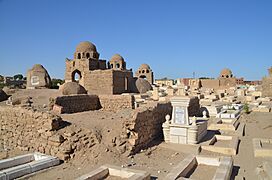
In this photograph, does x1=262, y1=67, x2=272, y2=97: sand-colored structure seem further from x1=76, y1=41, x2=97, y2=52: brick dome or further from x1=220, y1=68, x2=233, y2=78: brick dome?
x1=220, y1=68, x2=233, y2=78: brick dome

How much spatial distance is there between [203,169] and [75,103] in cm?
854

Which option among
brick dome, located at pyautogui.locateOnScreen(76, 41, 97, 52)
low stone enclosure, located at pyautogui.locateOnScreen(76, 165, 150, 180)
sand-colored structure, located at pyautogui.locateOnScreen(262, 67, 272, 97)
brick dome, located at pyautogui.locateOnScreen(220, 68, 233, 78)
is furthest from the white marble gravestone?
brick dome, located at pyautogui.locateOnScreen(220, 68, 233, 78)

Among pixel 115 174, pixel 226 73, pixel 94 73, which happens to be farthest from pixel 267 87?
pixel 226 73

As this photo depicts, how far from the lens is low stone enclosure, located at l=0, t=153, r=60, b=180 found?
499 centimetres

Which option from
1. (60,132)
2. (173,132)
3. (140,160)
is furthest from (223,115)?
(60,132)

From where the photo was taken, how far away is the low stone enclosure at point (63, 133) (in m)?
6.66

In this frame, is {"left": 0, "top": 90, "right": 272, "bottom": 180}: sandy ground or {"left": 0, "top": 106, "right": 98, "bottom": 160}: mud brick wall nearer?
{"left": 0, "top": 90, "right": 272, "bottom": 180}: sandy ground

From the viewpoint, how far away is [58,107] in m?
11.2

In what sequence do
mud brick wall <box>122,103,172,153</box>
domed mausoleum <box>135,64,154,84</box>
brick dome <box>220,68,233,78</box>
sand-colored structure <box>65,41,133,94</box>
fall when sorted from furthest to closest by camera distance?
brick dome <box>220,68,233,78</box>, domed mausoleum <box>135,64,154,84</box>, sand-colored structure <box>65,41,133,94</box>, mud brick wall <box>122,103,172,153</box>

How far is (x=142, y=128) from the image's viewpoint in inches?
289

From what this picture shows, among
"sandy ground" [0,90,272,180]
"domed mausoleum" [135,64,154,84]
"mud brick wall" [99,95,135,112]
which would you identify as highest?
"domed mausoleum" [135,64,154,84]

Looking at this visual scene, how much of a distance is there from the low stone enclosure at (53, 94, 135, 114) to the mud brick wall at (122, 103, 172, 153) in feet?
15.9

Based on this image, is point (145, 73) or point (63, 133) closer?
point (63, 133)

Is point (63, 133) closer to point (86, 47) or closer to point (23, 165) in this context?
point (23, 165)
